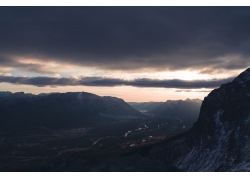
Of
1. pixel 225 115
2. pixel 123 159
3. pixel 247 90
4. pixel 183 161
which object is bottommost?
pixel 183 161

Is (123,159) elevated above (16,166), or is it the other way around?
(123,159)

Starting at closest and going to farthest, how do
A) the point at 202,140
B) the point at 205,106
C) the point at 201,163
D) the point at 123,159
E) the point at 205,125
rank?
the point at 123,159, the point at 201,163, the point at 202,140, the point at 205,125, the point at 205,106

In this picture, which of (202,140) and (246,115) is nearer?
(246,115)

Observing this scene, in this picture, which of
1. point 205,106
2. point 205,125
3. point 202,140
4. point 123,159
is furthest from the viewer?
point 205,106

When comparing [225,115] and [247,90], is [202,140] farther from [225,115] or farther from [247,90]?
[247,90]

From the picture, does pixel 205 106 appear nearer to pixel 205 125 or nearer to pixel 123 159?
pixel 205 125

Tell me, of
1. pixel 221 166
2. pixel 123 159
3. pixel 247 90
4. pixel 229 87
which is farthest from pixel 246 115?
pixel 123 159

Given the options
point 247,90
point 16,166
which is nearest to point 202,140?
point 247,90
